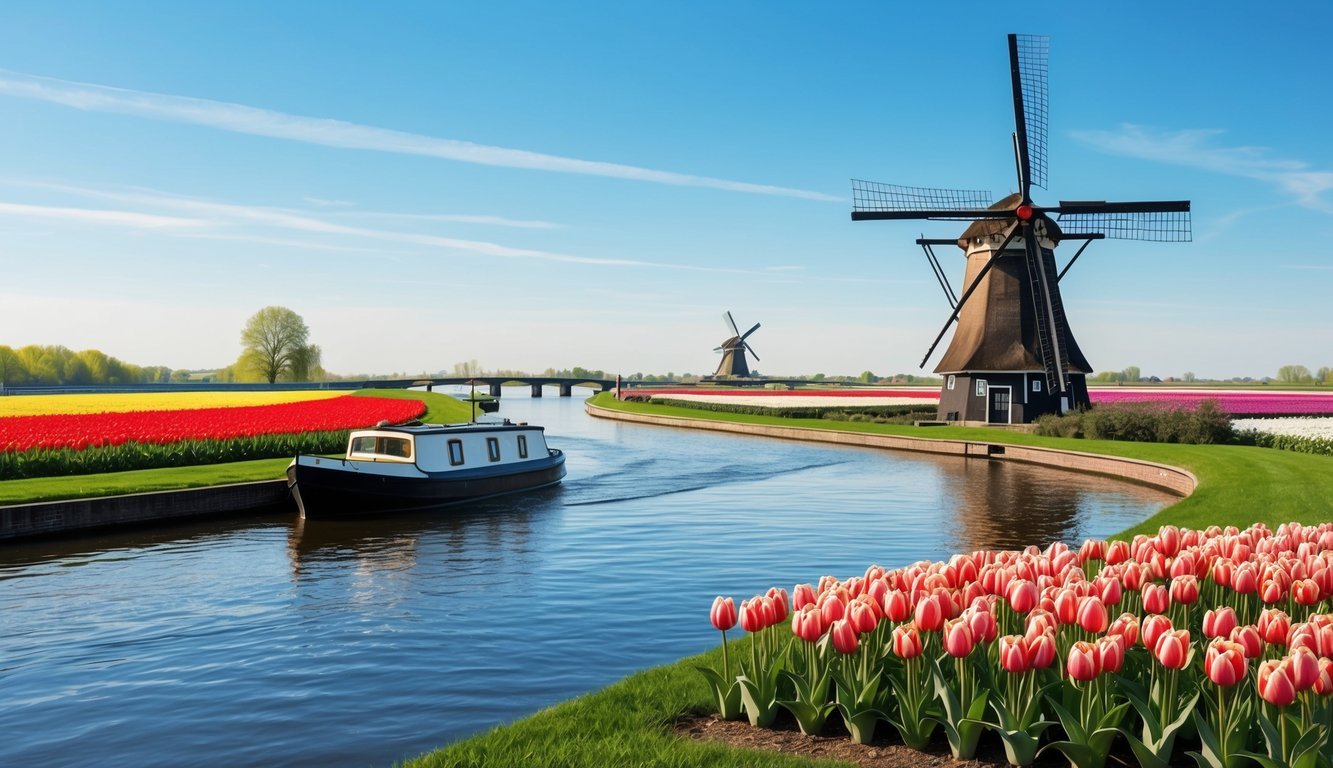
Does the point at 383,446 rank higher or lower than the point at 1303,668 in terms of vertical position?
higher

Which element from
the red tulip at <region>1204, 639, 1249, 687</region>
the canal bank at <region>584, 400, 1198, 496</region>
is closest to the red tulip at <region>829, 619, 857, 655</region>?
the red tulip at <region>1204, 639, 1249, 687</region>

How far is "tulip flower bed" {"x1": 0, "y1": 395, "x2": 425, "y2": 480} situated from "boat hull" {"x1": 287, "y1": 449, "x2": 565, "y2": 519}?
21.8 feet

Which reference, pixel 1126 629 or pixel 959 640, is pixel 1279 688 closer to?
pixel 1126 629

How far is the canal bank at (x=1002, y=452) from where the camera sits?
30172 mm

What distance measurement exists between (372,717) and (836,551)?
36.7 ft

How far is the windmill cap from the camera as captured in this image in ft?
155

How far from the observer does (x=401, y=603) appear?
14.8 m

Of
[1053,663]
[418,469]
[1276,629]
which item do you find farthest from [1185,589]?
[418,469]

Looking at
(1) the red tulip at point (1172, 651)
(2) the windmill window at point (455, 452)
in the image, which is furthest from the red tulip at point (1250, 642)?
(2) the windmill window at point (455, 452)

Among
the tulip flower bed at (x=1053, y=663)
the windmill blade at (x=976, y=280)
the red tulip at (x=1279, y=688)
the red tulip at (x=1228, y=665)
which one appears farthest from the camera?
the windmill blade at (x=976, y=280)

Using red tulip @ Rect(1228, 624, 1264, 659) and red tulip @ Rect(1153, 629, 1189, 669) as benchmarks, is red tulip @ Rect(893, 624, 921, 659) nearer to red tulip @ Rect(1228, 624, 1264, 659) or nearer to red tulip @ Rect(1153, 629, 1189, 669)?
red tulip @ Rect(1153, 629, 1189, 669)

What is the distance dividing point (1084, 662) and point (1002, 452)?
36.4 meters

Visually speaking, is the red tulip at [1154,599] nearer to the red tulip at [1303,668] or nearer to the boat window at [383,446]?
the red tulip at [1303,668]

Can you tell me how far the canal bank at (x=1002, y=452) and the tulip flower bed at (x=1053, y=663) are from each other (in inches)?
807
